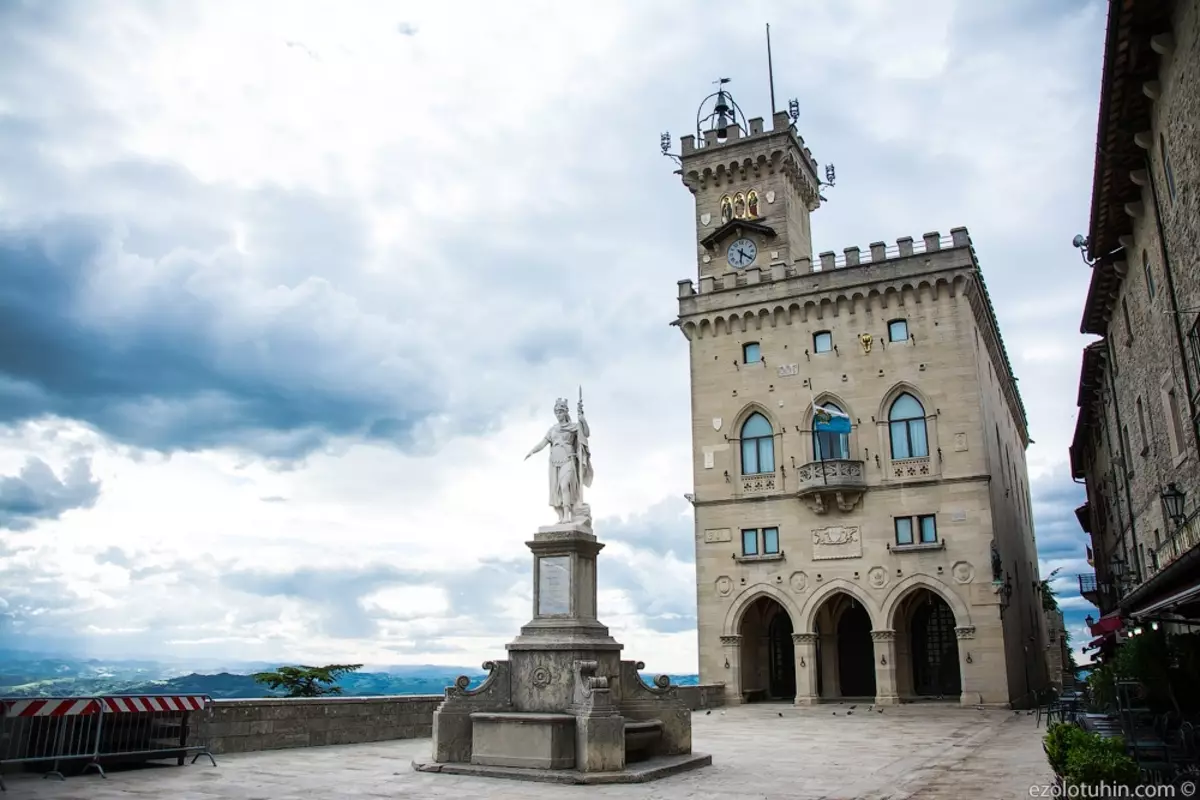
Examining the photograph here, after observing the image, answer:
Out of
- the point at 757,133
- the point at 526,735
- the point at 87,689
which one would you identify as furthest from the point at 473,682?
the point at 757,133

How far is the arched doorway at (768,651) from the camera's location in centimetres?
3678

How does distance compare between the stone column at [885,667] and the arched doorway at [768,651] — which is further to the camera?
the arched doorway at [768,651]

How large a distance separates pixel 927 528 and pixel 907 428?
12.4ft

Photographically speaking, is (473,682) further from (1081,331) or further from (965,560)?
(965,560)

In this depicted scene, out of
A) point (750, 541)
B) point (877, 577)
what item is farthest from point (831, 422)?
point (877, 577)

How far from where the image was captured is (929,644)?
36.2 m

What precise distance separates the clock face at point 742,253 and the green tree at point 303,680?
25.4m

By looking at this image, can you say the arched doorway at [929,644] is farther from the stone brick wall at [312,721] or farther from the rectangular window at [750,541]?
the stone brick wall at [312,721]

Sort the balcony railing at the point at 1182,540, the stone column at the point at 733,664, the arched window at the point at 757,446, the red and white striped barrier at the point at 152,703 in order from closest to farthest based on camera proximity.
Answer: the red and white striped barrier at the point at 152,703 < the balcony railing at the point at 1182,540 < the stone column at the point at 733,664 < the arched window at the point at 757,446

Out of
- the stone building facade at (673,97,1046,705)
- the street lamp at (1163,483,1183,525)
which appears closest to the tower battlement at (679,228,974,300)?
the stone building facade at (673,97,1046,705)

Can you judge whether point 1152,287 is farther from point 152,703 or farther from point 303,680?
point 303,680

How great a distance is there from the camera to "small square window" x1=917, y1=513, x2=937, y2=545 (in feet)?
108

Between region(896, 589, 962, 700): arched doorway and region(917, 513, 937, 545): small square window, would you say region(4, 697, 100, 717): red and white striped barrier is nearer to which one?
region(917, 513, 937, 545): small square window

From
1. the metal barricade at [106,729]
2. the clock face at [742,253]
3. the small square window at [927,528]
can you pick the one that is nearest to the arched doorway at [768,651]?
the small square window at [927,528]
